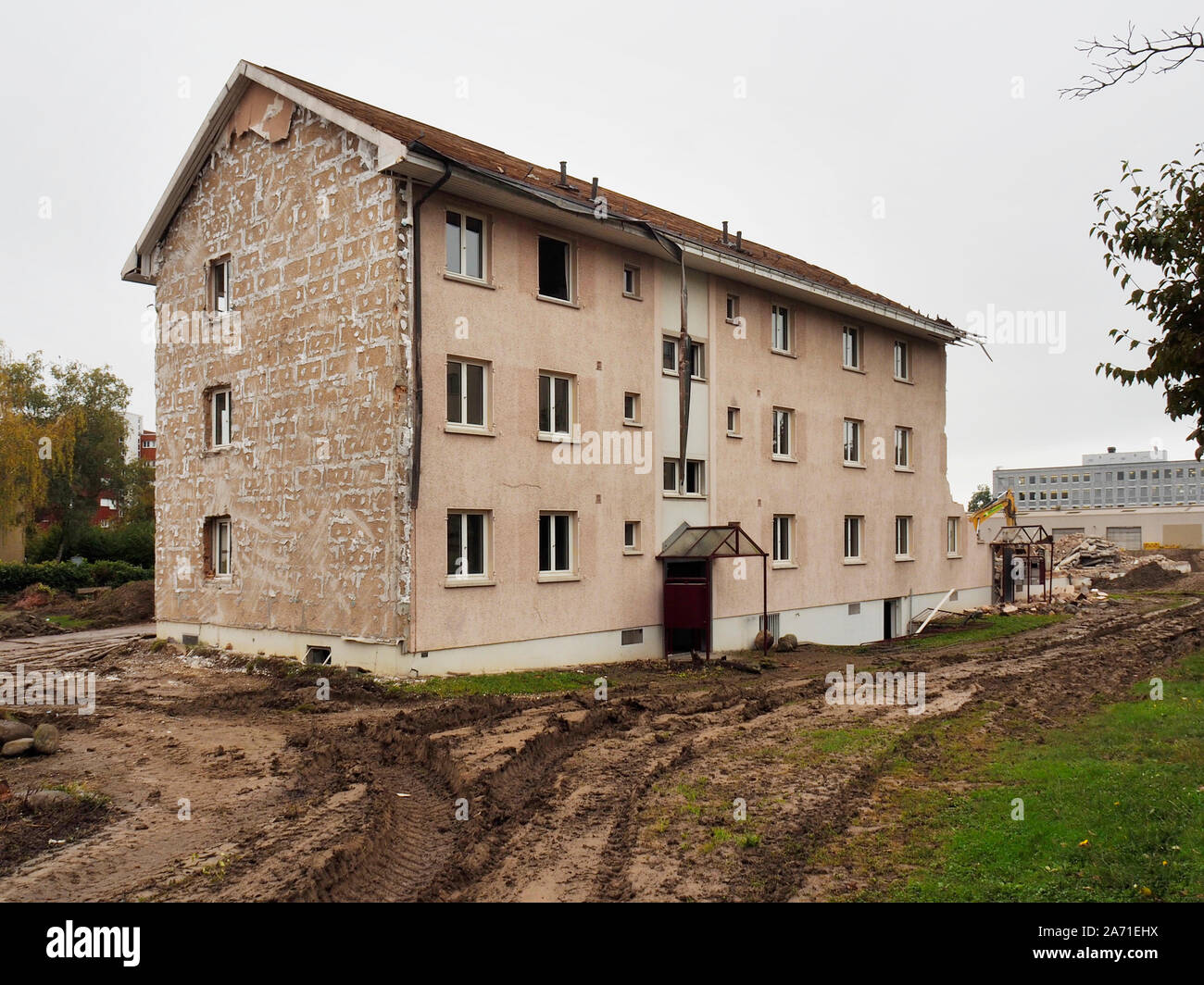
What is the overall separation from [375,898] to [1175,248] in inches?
342

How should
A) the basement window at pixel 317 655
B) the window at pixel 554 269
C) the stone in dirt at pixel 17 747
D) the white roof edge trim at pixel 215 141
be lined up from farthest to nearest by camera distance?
the window at pixel 554 269 < the basement window at pixel 317 655 < the white roof edge trim at pixel 215 141 < the stone in dirt at pixel 17 747

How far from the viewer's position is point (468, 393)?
18.1 metres

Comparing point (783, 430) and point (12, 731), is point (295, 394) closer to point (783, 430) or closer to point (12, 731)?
point (12, 731)

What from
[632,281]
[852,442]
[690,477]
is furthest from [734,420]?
[852,442]

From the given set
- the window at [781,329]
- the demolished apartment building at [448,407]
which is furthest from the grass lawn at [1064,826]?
the window at [781,329]

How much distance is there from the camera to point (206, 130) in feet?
69.2

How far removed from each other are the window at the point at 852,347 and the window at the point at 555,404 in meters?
11.9

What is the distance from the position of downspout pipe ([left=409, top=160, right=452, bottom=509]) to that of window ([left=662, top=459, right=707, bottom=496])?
24.3 feet

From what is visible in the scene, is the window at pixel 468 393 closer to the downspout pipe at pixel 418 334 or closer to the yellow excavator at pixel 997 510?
the downspout pipe at pixel 418 334

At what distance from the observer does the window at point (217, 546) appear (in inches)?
820

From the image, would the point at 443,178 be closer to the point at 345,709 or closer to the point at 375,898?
the point at 345,709

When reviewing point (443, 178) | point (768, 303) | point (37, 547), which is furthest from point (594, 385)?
point (37, 547)

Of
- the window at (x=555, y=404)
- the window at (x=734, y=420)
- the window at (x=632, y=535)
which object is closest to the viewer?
the window at (x=555, y=404)

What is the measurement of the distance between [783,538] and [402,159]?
1465 cm
